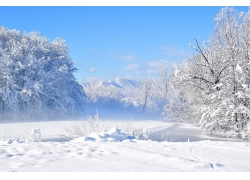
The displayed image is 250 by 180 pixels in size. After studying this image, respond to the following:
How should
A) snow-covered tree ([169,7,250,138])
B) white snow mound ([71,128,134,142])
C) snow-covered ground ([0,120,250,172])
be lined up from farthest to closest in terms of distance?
snow-covered tree ([169,7,250,138]), white snow mound ([71,128,134,142]), snow-covered ground ([0,120,250,172])

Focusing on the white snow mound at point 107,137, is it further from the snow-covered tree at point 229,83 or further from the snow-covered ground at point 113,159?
the snow-covered tree at point 229,83

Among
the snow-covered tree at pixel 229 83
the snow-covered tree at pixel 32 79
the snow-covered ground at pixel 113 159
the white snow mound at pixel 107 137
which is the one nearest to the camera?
the snow-covered ground at pixel 113 159

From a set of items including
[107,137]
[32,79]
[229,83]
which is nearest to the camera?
[107,137]

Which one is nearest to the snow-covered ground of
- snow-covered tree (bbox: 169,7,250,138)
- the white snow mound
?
the white snow mound

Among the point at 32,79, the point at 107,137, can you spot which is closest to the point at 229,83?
the point at 107,137

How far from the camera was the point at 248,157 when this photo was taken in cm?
525

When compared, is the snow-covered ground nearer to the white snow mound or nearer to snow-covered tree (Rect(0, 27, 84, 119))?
the white snow mound

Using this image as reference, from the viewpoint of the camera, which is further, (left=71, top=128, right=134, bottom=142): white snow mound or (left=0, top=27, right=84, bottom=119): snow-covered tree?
(left=0, top=27, right=84, bottom=119): snow-covered tree

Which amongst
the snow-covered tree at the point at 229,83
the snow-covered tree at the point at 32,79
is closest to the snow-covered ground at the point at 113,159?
the snow-covered tree at the point at 229,83

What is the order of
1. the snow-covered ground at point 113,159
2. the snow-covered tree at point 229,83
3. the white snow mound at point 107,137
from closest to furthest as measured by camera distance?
the snow-covered ground at point 113,159 → the white snow mound at point 107,137 → the snow-covered tree at point 229,83

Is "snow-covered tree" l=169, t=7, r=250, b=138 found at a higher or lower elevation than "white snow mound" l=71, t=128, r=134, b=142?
higher

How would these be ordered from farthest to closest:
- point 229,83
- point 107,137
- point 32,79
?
1. point 32,79
2. point 229,83
3. point 107,137

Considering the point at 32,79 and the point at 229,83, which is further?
the point at 32,79

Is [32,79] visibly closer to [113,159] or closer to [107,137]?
[107,137]
